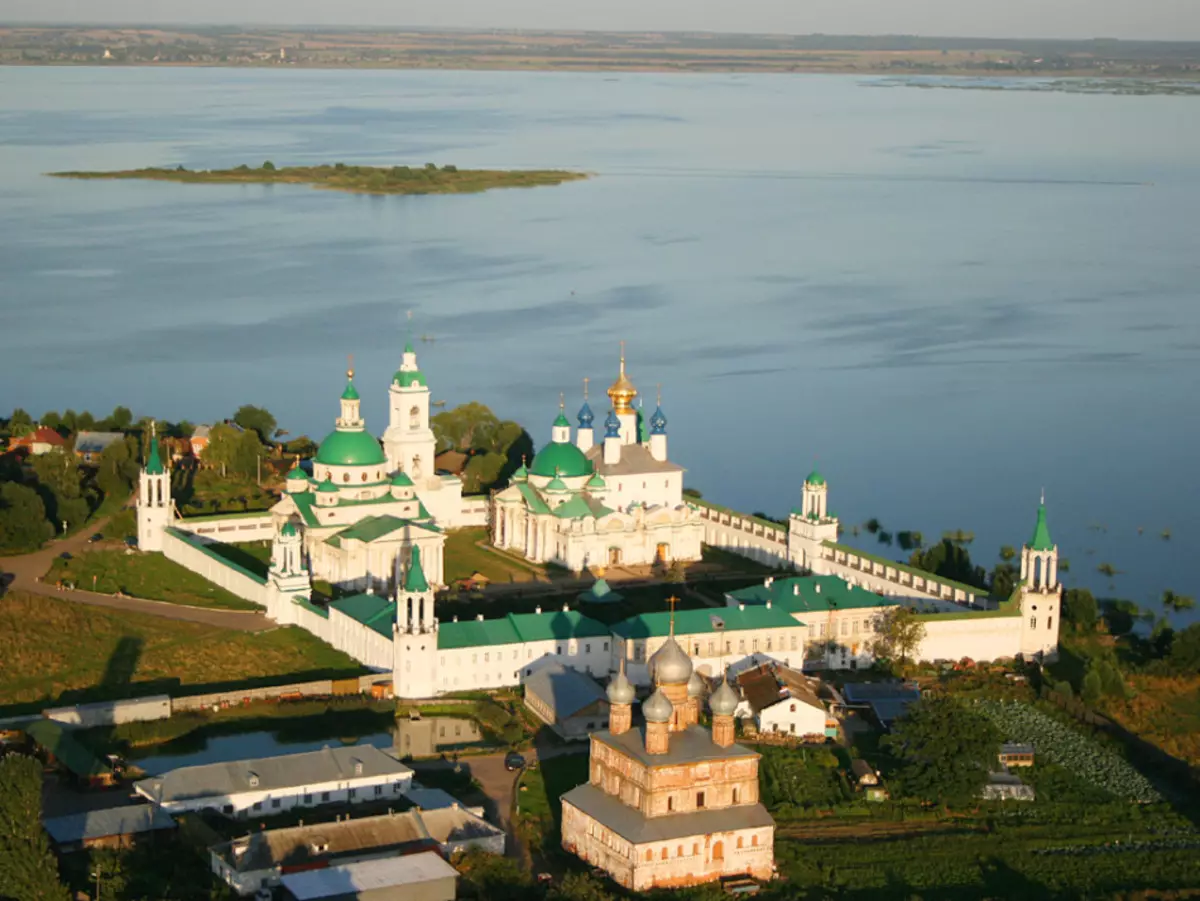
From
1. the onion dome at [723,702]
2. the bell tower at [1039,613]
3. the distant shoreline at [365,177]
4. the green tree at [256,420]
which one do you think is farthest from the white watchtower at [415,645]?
the distant shoreline at [365,177]

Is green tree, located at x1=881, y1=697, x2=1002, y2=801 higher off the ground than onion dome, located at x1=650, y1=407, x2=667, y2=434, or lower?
lower

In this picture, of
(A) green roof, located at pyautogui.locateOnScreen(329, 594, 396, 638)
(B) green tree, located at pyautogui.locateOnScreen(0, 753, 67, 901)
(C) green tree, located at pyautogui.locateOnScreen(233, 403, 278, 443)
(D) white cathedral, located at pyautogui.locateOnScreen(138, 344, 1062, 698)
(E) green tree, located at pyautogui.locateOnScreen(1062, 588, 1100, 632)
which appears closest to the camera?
(B) green tree, located at pyautogui.locateOnScreen(0, 753, 67, 901)

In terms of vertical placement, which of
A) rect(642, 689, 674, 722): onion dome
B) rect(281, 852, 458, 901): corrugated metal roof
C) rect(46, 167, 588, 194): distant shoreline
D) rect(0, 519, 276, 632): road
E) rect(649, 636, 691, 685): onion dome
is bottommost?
rect(281, 852, 458, 901): corrugated metal roof

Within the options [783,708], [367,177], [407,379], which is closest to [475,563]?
[407,379]

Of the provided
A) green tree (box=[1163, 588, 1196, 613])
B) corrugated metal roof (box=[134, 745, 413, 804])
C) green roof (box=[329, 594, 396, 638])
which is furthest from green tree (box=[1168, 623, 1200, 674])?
corrugated metal roof (box=[134, 745, 413, 804])

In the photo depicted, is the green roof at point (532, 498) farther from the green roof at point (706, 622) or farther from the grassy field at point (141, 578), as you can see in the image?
the green roof at point (706, 622)

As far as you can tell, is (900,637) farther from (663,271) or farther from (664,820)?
(663,271)

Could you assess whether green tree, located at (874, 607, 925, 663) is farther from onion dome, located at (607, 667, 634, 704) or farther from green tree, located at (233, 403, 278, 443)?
green tree, located at (233, 403, 278, 443)

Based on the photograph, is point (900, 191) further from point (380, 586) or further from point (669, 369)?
point (380, 586)
